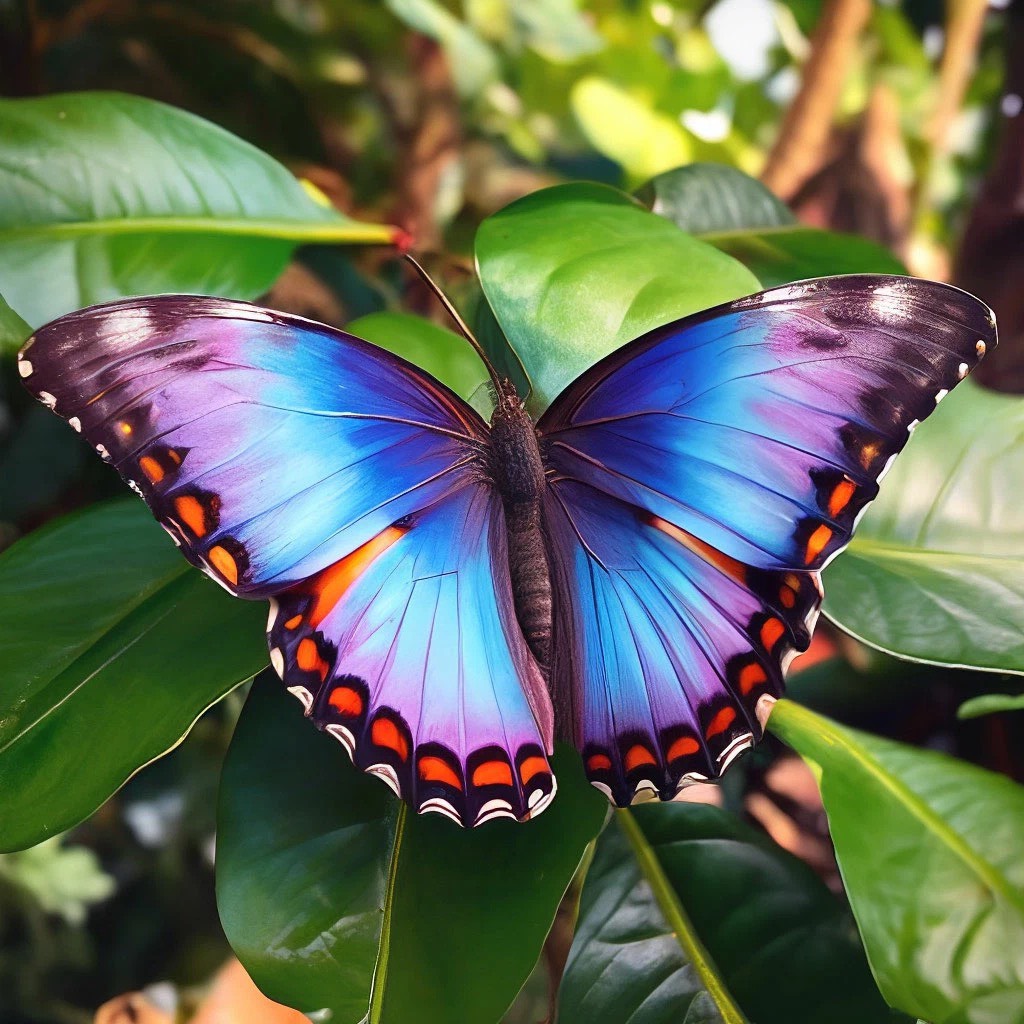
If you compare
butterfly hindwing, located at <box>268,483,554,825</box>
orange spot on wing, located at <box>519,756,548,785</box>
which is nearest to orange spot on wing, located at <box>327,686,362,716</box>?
butterfly hindwing, located at <box>268,483,554,825</box>

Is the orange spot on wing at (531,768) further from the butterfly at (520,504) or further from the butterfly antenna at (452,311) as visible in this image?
the butterfly antenna at (452,311)

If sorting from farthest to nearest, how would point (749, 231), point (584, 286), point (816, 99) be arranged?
1. point (816, 99)
2. point (749, 231)
3. point (584, 286)

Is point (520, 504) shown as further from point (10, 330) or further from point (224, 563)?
point (10, 330)

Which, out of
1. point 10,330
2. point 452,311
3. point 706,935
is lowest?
point 706,935

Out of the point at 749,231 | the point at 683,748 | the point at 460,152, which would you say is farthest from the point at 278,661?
the point at 460,152

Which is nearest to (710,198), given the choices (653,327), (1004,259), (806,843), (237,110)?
(653,327)

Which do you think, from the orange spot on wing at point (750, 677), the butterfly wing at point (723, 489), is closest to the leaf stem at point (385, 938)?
the butterfly wing at point (723, 489)

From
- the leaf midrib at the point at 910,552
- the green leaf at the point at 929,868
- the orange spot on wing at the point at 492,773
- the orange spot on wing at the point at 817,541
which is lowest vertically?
the green leaf at the point at 929,868
